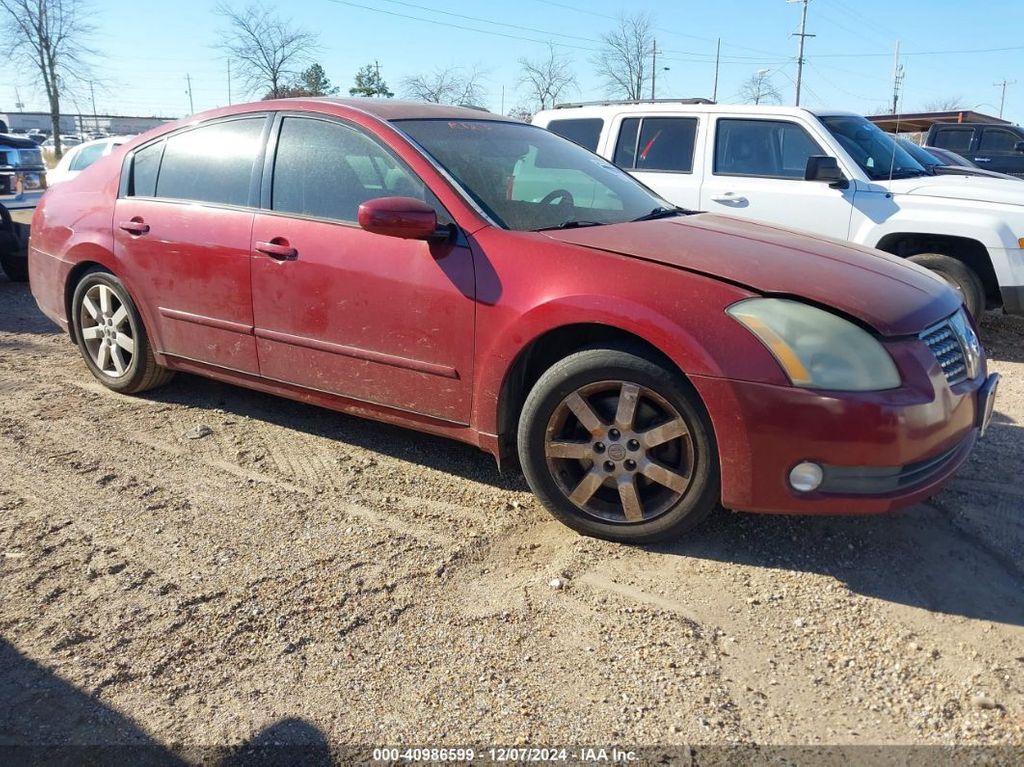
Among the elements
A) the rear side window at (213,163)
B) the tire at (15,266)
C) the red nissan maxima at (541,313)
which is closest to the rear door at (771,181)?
the red nissan maxima at (541,313)

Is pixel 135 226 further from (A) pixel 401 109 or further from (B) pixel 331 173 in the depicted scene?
(A) pixel 401 109

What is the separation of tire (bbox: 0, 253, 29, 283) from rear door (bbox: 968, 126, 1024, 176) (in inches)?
652

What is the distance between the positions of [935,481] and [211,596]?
251 centimetres

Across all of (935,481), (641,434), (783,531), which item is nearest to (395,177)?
(641,434)

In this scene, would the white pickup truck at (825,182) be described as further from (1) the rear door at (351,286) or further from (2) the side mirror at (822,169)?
(1) the rear door at (351,286)

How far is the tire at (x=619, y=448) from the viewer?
2.87 metres

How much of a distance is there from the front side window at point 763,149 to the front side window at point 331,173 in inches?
164

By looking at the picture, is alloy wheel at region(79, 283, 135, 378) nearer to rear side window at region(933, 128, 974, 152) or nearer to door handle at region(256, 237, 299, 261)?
door handle at region(256, 237, 299, 261)

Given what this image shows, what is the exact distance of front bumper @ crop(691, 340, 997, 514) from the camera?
8.71ft

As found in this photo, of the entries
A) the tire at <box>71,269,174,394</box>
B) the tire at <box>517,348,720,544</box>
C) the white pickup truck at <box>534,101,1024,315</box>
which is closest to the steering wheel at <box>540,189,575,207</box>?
the tire at <box>517,348,720,544</box>

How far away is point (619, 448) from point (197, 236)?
2392mm

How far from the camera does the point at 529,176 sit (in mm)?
3836

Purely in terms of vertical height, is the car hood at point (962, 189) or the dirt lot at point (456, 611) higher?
the car hood at point (962, 189)

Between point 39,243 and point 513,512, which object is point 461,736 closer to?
point 513,512
